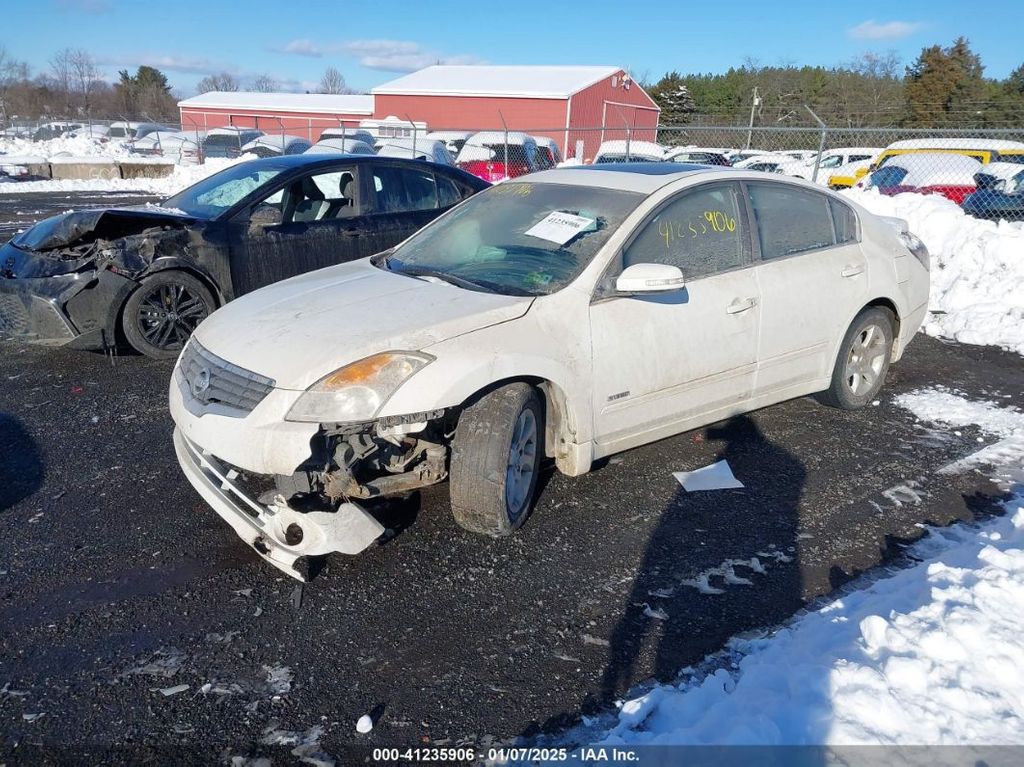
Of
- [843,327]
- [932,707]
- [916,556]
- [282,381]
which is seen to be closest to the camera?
[932,707]

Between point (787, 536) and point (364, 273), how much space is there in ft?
8.60

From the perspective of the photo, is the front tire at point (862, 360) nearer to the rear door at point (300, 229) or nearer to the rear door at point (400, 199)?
the rear door at point (400, 199)

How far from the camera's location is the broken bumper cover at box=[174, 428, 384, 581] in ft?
10.1

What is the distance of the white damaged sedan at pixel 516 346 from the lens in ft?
10.4

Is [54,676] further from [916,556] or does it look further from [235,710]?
[916,556]

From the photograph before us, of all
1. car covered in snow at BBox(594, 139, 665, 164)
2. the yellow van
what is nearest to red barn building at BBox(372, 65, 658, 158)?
car covered in snow at BBox(594, 139, 665, 164)

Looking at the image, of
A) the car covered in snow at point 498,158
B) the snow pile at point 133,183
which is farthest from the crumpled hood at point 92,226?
the snow pile at point 133,183

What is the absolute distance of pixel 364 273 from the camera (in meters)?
4.26

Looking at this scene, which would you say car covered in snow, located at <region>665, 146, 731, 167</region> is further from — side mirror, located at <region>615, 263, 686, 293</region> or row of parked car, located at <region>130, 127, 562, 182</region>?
side mirror, located at <region>615, 263, 686, 293</region>

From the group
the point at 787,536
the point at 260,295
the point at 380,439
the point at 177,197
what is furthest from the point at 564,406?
the point at 177,197

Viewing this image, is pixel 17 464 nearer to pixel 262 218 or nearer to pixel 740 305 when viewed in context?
pixel 262 218

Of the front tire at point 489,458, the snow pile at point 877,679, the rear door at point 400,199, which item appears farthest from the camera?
the rear door at point 400,199

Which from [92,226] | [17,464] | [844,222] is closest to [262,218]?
[92,226]

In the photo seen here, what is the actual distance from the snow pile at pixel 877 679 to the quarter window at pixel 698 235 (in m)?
1.89
